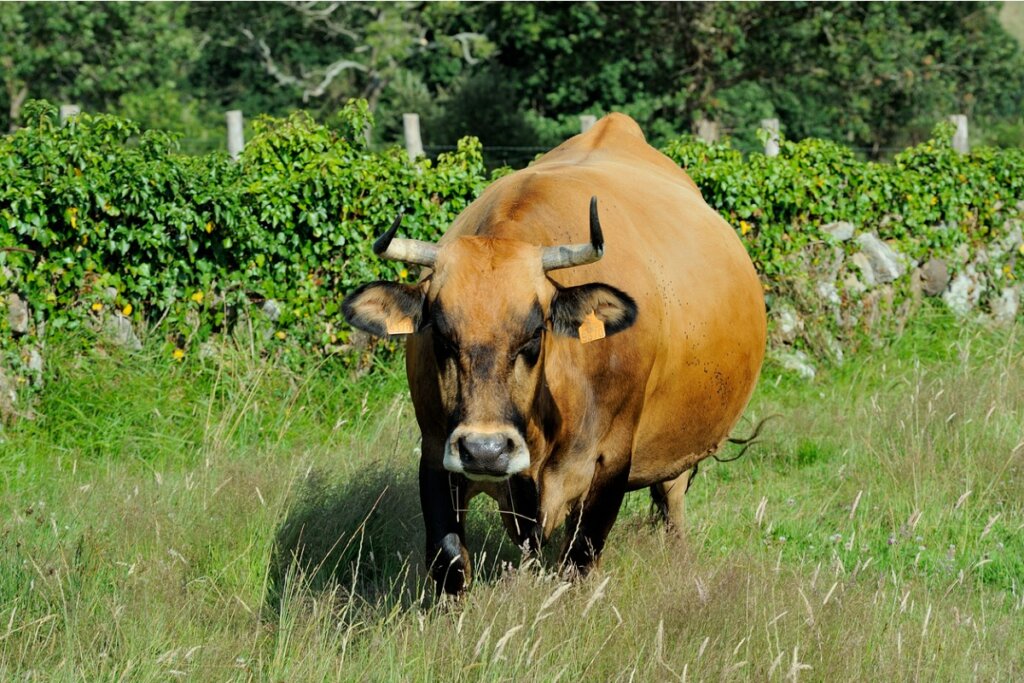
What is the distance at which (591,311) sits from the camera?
4355 mm

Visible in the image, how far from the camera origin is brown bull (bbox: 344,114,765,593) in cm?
408

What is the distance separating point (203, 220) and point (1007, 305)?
7467 mm

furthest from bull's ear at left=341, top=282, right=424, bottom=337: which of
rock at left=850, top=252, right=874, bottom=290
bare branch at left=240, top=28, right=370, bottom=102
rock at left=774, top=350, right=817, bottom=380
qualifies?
bare branch at left=240, top=28, right=370, bottom=102

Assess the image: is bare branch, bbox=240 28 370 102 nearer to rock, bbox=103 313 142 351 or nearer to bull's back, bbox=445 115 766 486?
rock, bbox=103 313 142 351

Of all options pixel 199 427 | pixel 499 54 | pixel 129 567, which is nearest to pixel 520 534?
pixel 129 567

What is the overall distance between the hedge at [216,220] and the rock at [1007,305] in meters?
2.76

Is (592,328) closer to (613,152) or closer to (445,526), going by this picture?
(445,526)

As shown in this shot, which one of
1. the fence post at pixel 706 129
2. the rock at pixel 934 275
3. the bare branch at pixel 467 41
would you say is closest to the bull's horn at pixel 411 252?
the rock at pixel 934 275

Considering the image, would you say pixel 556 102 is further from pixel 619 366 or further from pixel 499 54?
pixel 619 366

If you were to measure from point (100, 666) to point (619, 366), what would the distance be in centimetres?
212

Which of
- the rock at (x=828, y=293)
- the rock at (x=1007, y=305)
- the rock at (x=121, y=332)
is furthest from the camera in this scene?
the rock at (x=1007, y=305)

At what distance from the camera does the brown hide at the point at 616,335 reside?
4.28 meters

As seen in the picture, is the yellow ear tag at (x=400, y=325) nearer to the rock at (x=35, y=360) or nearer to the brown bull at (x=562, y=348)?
the brown bull at (x=562, y=348)

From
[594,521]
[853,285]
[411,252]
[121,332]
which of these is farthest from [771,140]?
[411,252]
